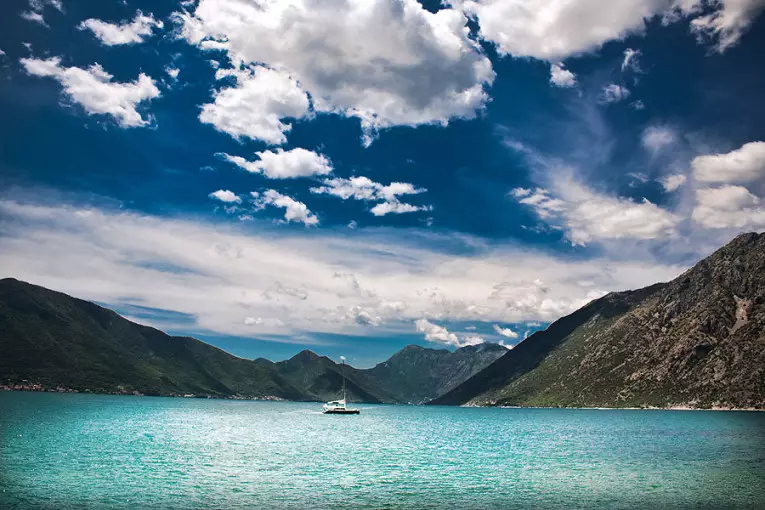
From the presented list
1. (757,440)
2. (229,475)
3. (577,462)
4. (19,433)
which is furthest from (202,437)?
(757,440)

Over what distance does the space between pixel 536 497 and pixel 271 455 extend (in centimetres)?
4497

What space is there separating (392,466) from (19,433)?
75708mm

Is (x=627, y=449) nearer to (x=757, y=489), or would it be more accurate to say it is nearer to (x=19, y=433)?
(x=757, y=489)

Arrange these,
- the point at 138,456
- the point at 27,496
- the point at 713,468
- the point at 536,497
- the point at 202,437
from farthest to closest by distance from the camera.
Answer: the point at 202,437 < the point at 138,456 < the point at 713,468 < the point at 536,497 < the point at 27,496

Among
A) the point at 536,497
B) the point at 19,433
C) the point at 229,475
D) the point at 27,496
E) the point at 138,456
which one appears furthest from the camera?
the point at 19,433

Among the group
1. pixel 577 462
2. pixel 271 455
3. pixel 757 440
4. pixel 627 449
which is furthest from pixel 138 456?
pixel 757 440

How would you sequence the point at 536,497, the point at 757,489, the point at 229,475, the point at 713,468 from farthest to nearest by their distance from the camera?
the point at 713,468, the point at 229,475, the point at 757,489, the point at 536,497

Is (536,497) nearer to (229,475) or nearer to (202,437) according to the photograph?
(229,475)

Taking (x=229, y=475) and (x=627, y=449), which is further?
(x=627, y=449)

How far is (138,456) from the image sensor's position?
243 feet

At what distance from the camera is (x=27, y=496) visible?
140 ft

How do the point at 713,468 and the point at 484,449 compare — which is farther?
the point at 484,449

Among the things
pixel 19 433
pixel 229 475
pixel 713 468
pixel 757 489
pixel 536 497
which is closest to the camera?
pixel 536 497

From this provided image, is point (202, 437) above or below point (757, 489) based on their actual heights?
below
